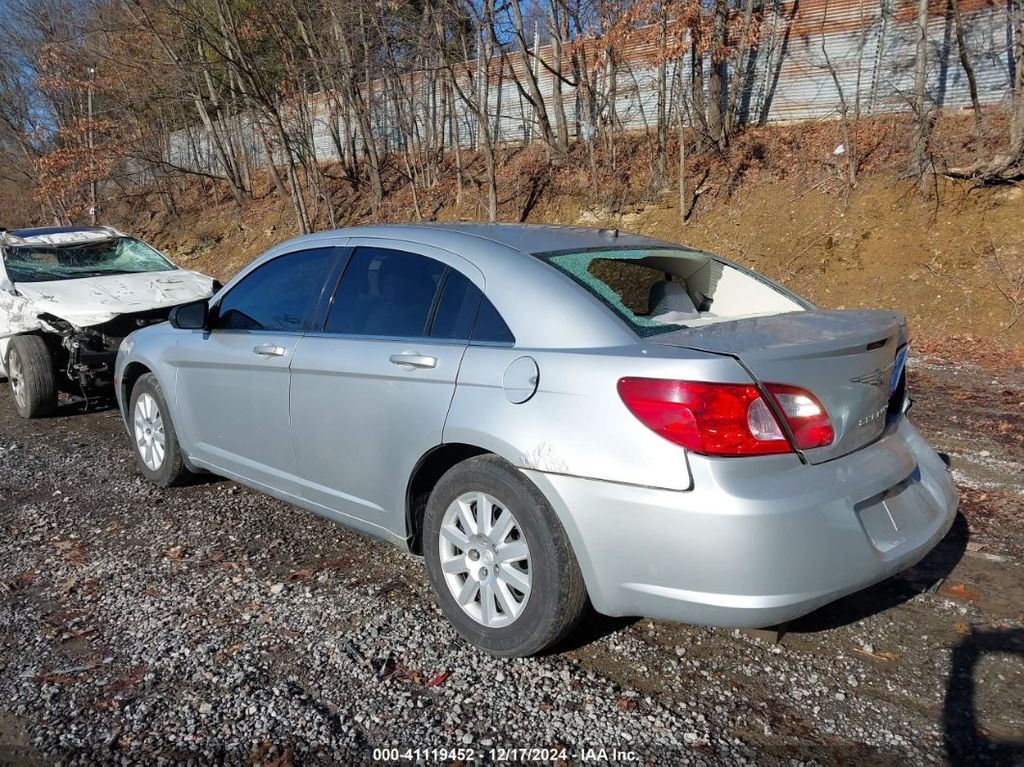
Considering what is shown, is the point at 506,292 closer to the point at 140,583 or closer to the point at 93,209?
the point at 140,583

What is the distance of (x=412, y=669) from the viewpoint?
9.80ft

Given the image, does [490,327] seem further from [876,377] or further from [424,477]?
[876,377]

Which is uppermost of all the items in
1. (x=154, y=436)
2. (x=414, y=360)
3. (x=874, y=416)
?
(x=414, y=360)

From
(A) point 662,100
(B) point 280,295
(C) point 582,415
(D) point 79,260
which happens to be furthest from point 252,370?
(A) point 662,100

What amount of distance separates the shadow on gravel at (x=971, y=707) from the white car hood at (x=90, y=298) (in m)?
6.66

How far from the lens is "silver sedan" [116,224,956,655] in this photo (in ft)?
8.39

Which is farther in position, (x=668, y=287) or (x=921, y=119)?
(x=921, y=119)

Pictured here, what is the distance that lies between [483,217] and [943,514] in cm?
1593

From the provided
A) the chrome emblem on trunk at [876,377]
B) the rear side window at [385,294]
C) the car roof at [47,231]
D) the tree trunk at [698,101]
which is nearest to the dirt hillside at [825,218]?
the tree trunk at [698,101]

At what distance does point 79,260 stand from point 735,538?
798cm

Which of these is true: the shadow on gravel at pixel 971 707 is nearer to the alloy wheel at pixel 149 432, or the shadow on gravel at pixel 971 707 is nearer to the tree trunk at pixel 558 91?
the alloy wheel at pixel 149 432

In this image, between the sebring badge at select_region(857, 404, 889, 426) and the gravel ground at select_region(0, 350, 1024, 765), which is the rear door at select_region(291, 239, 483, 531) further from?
the sebring badge at select_region(857, 404, 889, 426)

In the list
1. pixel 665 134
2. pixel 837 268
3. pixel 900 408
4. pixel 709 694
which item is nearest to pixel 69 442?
pixel 709 694

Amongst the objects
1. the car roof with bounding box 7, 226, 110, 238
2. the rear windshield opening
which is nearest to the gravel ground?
the rear windshield opening
